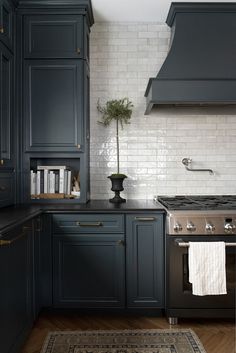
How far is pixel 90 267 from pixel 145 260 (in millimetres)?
452

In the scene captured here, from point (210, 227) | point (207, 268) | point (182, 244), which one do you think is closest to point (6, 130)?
point (182, 244)

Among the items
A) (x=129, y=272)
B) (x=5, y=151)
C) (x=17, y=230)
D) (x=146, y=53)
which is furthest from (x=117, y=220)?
(x=146, y=53)

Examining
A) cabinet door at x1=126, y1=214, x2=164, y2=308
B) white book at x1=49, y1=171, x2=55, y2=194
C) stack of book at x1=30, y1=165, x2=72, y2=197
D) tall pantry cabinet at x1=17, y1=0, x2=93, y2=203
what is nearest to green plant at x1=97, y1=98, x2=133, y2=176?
tall pantry cabinet at x1=17, y1=0, x2=93, y2=203

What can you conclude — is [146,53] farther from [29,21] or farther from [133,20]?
[29,21]

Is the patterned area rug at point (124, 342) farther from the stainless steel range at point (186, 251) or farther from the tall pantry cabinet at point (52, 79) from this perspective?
the tall pantry cabinet at point (52, 79)

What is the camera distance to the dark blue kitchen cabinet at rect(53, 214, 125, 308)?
2748 millimetres

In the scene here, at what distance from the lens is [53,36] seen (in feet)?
10.2

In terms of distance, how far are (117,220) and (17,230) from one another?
91 cm

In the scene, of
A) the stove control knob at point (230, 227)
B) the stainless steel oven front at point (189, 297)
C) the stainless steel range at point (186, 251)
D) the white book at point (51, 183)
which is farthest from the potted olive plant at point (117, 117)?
the stove control knob at point (230, 227)

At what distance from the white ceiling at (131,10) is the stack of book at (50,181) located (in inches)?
61.7

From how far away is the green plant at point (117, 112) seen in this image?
3318 millimetres

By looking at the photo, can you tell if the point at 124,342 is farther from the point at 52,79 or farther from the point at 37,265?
the point at 52,79

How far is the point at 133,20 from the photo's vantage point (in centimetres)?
347

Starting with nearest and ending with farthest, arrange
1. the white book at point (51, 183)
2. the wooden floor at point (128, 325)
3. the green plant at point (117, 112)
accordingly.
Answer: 1. the wooden floor at point (128, 325)
2. the white book at point (51, 183)
3. the green plant at point (117, 112)
